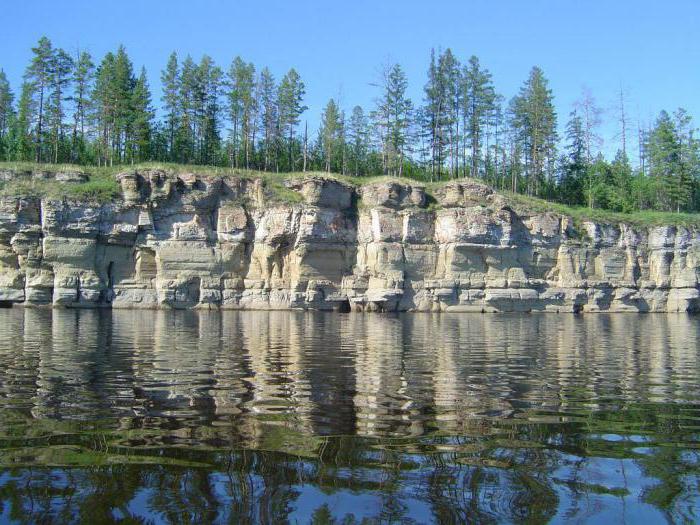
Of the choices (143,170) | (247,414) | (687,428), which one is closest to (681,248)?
(143,170)

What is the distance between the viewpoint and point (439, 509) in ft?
21.1

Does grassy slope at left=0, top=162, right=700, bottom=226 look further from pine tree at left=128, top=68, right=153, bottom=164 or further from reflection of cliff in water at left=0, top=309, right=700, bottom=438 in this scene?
reflection of cliff in water at left=0, top=309, right=700, bottom=438

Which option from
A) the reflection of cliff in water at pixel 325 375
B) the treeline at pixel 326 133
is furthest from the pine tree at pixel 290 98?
the reflection of cliff in water at pixel 325 375

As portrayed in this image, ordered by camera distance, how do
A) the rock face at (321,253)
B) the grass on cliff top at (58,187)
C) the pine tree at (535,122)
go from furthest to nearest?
the pine tree at (535,122), the grass on cliff top at (58,187), the rock face at (321,253)

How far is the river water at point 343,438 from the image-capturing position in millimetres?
6531

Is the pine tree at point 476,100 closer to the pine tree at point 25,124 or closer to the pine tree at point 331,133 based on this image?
the pine tree at point 331,133

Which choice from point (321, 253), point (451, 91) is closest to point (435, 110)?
point (451, 91)

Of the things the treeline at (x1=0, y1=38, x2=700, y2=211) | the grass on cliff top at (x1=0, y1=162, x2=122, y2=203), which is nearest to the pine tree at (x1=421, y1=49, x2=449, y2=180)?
the treeline at (x1=0, y1=38, x2=700, y2=211)

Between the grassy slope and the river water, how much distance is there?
1287 inches

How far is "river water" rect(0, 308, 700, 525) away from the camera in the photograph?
6.53 m

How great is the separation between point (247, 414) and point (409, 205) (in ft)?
154

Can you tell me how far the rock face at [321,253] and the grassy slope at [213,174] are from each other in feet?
2.87

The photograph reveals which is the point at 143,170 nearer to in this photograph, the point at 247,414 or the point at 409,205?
the point at 409,205

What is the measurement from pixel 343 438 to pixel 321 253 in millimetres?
45139
